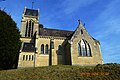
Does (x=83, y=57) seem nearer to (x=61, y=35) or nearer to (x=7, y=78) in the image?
(x=61, y=35)

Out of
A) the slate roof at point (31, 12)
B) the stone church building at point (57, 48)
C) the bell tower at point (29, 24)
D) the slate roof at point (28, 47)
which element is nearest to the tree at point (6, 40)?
the stone church building at point (57, 48)

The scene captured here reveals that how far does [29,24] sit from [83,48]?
19792 millimetres

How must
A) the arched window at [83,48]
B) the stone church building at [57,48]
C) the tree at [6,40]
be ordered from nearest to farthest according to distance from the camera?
the tree at [6,40] → the stone church building at [57,48] → the arched window at [83,48]

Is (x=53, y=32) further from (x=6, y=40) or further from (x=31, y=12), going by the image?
(x=6, y=40)

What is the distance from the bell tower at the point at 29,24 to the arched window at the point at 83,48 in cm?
1578

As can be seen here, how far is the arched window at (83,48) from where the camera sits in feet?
110

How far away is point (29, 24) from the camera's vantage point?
42656 millimetres

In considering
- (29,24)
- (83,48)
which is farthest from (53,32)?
(83,48)

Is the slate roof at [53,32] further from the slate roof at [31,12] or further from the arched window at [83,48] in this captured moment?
the slate roof at [31,12]

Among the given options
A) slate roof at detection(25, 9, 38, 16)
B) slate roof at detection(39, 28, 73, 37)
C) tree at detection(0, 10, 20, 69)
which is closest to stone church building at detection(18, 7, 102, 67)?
slate roof at detection(39, 28, 73, 37)

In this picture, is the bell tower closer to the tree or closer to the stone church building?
the stone church building

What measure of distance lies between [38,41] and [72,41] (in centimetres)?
991

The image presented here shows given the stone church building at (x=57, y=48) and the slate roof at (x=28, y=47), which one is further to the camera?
the slate roof at (x=28, y=47)

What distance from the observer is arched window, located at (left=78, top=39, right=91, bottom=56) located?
1323 inches
